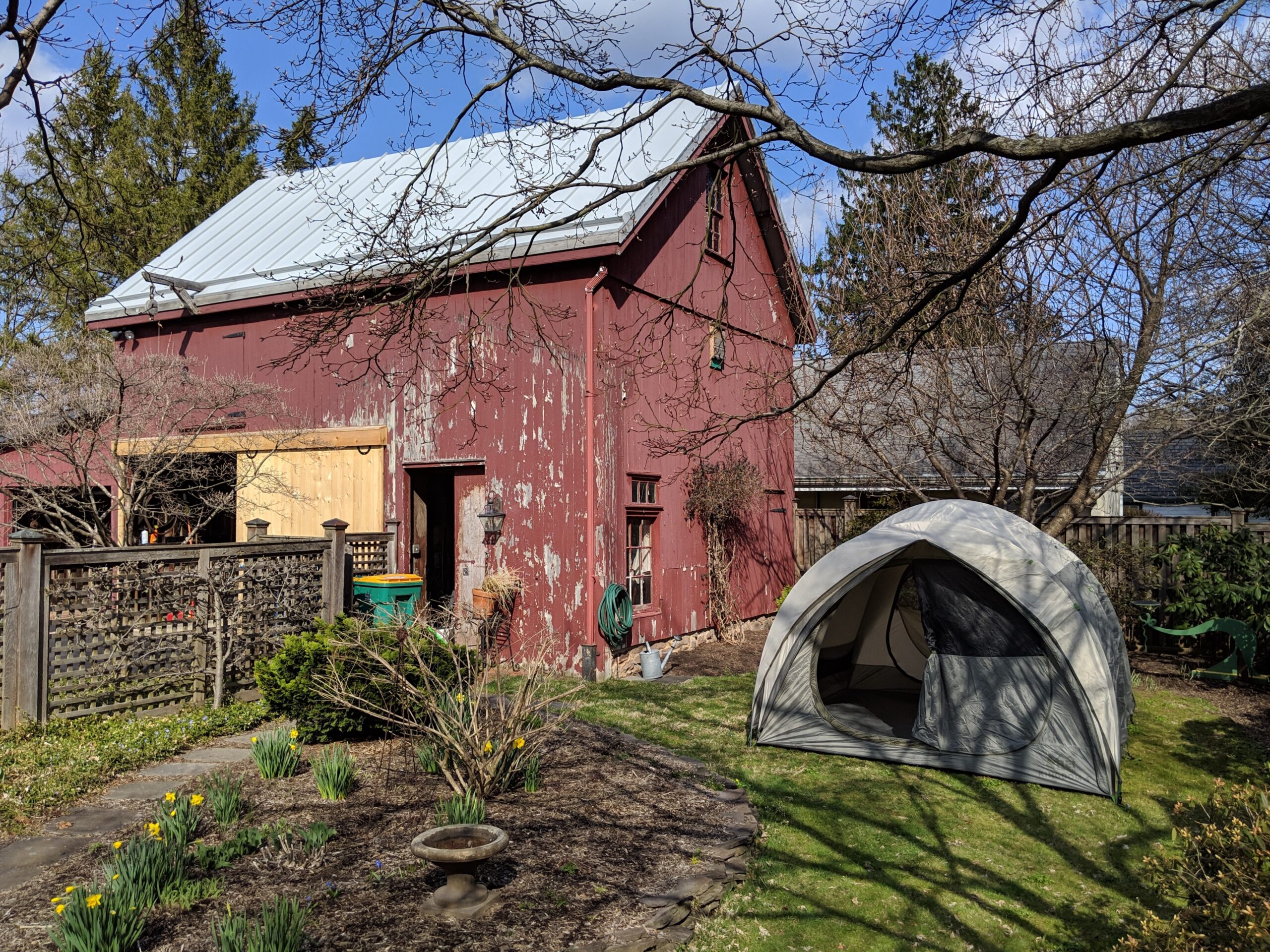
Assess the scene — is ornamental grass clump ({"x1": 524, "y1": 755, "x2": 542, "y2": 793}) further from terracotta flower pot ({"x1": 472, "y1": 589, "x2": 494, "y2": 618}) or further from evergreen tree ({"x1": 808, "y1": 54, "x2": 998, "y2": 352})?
evergreen tree ({"x1": 808, "y1": 54, "x2": 998, "y2": 352})

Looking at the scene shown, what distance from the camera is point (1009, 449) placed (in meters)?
12.8

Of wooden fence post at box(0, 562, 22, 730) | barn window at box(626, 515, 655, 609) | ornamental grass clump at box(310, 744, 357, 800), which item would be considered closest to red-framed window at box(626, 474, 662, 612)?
barn window at box(626, 515, 655, 609)

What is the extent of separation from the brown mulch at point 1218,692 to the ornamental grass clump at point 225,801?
8.31 meters

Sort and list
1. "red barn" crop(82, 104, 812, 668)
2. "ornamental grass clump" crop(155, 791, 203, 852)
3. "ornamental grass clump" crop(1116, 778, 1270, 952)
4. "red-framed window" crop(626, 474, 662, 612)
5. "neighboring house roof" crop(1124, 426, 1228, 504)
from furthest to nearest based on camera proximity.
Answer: "neighboring house roof" crop(1124, 426, 1228, 504)
"red-framed window" crop(626, 474, 662, 612)
"red barn" crop(82, 104, 812, 668)
"ornamental grass clump" crop(155, 791, 203, 852)
"ornamental grass clump" crop(1116, 778, 1270, 952)

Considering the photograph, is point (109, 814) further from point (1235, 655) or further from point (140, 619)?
point (1235, 655)

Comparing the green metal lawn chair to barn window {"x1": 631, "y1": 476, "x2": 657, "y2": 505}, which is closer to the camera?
the green metal lawn chair

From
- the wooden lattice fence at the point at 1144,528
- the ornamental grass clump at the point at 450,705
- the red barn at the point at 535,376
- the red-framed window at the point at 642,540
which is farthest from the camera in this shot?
the red-framed window at the point at 642,540

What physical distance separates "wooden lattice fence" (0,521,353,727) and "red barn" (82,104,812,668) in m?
1.97

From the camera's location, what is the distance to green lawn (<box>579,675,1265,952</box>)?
15.3 feet

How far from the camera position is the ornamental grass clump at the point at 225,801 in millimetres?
5023

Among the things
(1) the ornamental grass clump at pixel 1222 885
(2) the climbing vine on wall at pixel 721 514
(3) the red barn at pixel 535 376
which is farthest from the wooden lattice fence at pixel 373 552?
(1) the ornamental grass clump at pixel 1222 885

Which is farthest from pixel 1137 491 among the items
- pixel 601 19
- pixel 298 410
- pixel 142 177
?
pixel 142 177

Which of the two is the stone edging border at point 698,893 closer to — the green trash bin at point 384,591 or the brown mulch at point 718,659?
the brown mulch at point 718,659

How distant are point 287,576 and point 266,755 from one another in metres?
3.50
